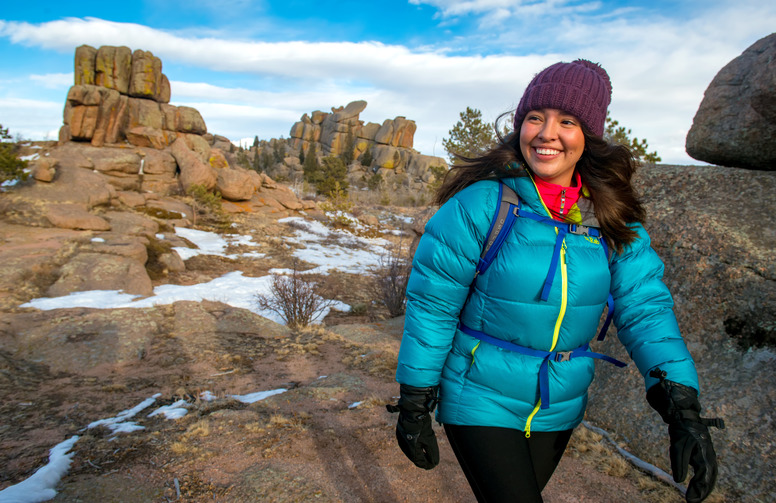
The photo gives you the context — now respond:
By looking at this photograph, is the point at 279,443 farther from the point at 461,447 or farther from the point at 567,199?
the point at 567,199

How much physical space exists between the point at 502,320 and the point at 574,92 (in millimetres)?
862

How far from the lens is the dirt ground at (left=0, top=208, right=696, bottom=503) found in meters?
2.59

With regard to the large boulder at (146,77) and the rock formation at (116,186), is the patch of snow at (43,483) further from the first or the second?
the large boulder at (146,77)

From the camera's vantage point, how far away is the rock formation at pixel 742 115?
3.20 m

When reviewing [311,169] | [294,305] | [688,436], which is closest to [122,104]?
[311,169]

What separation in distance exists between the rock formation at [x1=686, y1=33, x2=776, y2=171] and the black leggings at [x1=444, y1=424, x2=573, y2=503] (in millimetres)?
3120

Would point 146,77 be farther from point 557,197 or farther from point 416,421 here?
point 416,421

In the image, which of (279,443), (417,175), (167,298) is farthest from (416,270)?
(417,175)

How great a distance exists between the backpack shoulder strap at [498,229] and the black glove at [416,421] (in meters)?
0.43

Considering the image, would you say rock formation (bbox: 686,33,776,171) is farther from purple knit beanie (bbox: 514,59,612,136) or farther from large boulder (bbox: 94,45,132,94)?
large boulder (bbox: 94,45,132,94)

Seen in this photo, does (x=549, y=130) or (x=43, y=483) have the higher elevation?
(x=549, y=130)

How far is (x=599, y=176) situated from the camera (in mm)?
1803

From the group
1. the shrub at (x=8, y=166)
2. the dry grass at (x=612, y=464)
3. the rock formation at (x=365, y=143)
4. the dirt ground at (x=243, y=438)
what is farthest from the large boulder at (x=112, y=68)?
the dry grass at (x=612, y=464)

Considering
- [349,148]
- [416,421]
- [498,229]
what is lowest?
[416,421]
